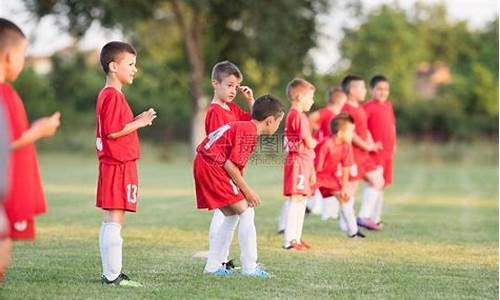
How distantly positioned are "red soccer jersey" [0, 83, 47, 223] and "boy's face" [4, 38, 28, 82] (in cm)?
10

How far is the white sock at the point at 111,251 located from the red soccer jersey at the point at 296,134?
129 inches

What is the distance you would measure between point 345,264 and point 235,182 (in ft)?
5.89

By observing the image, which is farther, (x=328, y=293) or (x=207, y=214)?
(x=207, y=214)

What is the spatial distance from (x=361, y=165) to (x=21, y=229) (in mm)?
7718

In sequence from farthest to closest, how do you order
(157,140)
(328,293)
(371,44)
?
(371,44), (157,140), (328,293)

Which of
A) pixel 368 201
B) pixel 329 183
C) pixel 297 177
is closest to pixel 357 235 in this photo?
pixel 329 183

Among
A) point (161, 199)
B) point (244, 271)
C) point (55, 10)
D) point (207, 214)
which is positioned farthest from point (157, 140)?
point (244, 271)

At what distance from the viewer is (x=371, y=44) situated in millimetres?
73062

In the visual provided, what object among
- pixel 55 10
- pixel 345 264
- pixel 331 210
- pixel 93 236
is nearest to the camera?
pixel 345 264

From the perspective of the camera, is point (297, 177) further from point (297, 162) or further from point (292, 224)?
point (292, 224)

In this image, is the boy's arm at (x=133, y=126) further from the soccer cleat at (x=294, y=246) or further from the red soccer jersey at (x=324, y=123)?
the red soccer jersey at (x=324, y=123)

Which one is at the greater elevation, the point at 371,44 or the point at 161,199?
the point at 371,44

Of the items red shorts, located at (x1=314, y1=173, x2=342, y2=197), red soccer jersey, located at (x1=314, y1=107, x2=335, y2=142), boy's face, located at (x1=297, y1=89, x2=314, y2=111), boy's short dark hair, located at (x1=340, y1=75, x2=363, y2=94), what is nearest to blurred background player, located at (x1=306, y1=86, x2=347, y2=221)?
red soccer jersey, located at (x1=314, y1=107, x2=335, y2=142)

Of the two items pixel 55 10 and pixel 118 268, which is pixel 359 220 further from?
pixel 55 10
